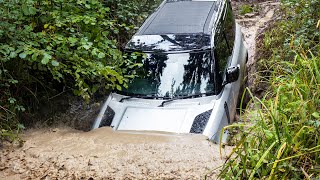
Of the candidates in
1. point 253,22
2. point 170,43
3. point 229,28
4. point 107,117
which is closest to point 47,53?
point 107,117

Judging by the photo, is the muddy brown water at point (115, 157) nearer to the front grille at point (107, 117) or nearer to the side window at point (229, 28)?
the front grille at point (107, 117)

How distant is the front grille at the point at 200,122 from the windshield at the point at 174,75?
442 millimetres

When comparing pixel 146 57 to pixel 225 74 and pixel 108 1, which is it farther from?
pixel 108 1

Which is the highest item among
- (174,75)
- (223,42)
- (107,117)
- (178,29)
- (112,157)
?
(178,29)

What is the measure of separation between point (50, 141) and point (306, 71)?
2933 mm

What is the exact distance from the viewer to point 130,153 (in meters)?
3.80

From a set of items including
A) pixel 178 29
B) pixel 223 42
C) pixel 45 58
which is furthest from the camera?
pixel 223 42

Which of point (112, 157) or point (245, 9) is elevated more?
point (245, 9)

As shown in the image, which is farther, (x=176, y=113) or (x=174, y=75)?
(x=174, y=75)

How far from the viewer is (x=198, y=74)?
5004 millimetres

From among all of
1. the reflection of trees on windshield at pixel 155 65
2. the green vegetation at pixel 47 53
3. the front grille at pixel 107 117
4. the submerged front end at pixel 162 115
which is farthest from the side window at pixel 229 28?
the front grille at pixel 107 117

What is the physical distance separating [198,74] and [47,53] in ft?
6.58

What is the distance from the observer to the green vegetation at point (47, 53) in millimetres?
4273

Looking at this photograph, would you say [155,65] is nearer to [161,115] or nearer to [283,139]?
[161,115]
